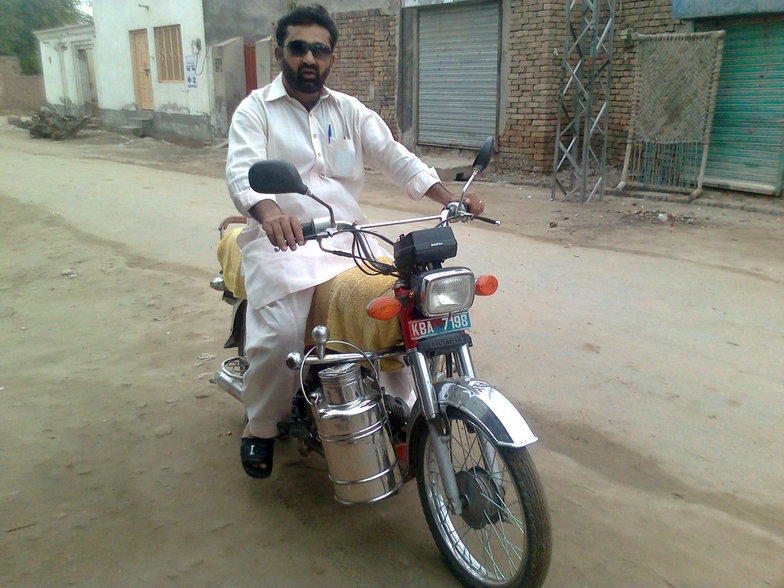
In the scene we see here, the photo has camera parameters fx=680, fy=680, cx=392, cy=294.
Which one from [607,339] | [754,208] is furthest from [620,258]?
[754,208]

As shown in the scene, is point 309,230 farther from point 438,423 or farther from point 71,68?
point 71,68

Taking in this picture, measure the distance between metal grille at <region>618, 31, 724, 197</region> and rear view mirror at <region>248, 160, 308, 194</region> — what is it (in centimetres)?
Result: 821

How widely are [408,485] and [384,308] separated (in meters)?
1.07

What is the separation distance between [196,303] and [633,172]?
23.6 feet

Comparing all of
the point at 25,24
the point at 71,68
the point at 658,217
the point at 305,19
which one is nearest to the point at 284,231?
the point at 305,19

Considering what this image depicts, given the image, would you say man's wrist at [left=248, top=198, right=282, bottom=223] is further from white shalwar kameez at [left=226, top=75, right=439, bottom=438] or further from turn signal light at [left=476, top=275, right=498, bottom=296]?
turn signal light at [left=476, top=275, right=498, bottom=296]

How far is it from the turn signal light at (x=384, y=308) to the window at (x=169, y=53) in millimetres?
18124

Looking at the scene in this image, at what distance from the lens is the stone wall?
28.0m

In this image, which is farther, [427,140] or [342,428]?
[427,140]

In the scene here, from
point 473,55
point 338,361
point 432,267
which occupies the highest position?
point 473,55

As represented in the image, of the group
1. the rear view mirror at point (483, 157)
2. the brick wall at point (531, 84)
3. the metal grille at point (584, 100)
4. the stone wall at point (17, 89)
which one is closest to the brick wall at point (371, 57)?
the brick wall at point (531, 84)

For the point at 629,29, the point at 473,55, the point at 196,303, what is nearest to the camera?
the point at 196,303

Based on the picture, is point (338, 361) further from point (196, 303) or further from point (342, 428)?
point (196, 303)

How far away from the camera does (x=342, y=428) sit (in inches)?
88.7
